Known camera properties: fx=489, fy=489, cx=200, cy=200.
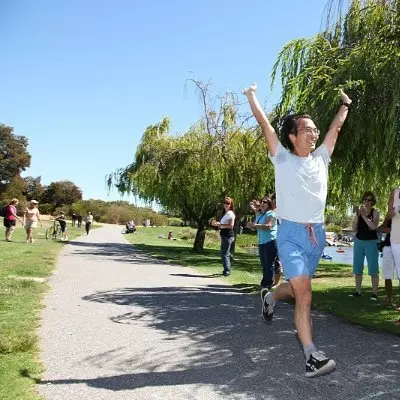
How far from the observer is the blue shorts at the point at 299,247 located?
4.15m

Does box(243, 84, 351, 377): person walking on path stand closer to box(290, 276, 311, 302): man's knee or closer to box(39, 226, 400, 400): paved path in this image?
box(290, 276, 311, 302): man's knee

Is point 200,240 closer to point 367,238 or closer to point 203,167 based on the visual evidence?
point 203,167

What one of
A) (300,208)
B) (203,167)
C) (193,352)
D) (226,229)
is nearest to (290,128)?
(300,208)

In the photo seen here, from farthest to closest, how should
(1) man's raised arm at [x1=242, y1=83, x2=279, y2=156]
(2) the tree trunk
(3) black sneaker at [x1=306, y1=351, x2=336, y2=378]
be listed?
(2) the tree trunk, (1) man's raised arm at [x1=242, y1=83, x2=279, y2=156], (3) black sneaker at [x1=306, y1=351, x2=336, y2=378]

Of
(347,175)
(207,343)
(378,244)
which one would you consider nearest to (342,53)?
(347,175)

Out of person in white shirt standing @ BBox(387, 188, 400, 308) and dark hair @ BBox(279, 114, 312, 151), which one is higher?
dark hair @ BBox(279, 114, 312, 151)

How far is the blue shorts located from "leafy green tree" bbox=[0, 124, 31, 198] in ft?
244

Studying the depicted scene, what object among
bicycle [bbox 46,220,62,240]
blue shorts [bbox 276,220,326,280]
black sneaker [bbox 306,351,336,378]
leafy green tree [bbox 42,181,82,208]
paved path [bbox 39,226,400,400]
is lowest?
paved path [bbox 39,226,400,400]

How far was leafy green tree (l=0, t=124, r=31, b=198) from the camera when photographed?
74125 millimetres

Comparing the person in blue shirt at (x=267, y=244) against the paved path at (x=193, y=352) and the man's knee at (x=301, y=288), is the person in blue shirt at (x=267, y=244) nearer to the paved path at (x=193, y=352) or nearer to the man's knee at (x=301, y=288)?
the paved path at (x=193, y=352)

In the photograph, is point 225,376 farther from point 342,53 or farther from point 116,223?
point 116,223

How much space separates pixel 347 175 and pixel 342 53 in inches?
80.3

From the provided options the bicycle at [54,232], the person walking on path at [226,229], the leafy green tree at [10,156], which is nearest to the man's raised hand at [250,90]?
the person walking on path at [226,229]

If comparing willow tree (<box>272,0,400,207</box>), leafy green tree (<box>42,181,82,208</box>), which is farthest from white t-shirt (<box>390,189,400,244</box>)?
leafy green tree (<box>42,181,82,208</box>)
